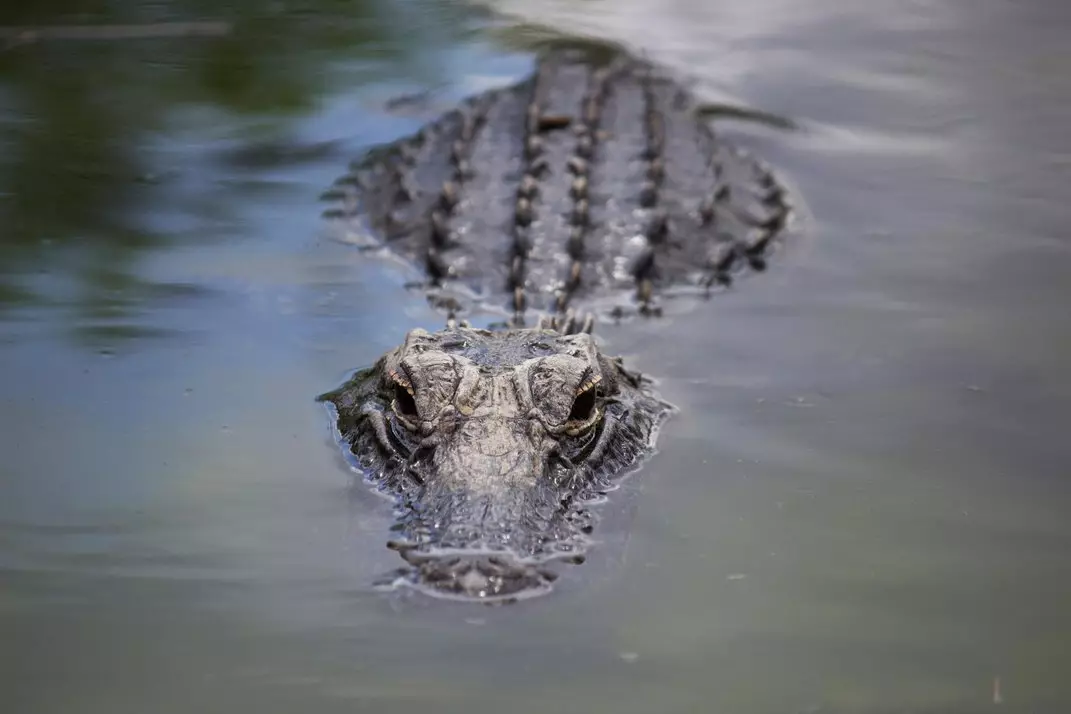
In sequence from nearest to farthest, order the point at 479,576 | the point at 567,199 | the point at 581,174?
the point at 479,576 < the point at 567,199 < the point at 581,174

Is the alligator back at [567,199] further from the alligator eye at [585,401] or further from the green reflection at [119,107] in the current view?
the alligator eye at [585,401]

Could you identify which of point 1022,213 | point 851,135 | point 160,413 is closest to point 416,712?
point 160,413

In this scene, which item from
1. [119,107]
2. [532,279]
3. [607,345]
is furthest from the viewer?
→ [119,107]

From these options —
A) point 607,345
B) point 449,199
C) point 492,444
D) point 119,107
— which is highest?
point 119,107

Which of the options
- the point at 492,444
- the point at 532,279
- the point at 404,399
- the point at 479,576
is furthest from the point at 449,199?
the point at 479,576

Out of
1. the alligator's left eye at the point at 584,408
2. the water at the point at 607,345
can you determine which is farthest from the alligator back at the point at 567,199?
the alligator's left eye at the point at 584,408

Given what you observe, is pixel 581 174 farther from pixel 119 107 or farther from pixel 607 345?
pixel 119 107

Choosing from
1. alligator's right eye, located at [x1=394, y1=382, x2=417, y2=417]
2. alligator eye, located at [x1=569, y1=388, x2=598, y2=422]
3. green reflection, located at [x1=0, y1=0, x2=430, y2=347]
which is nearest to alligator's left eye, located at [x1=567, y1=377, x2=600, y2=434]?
alligator eye, located at [x1=569, y1=388, x2=598, y2=422]
